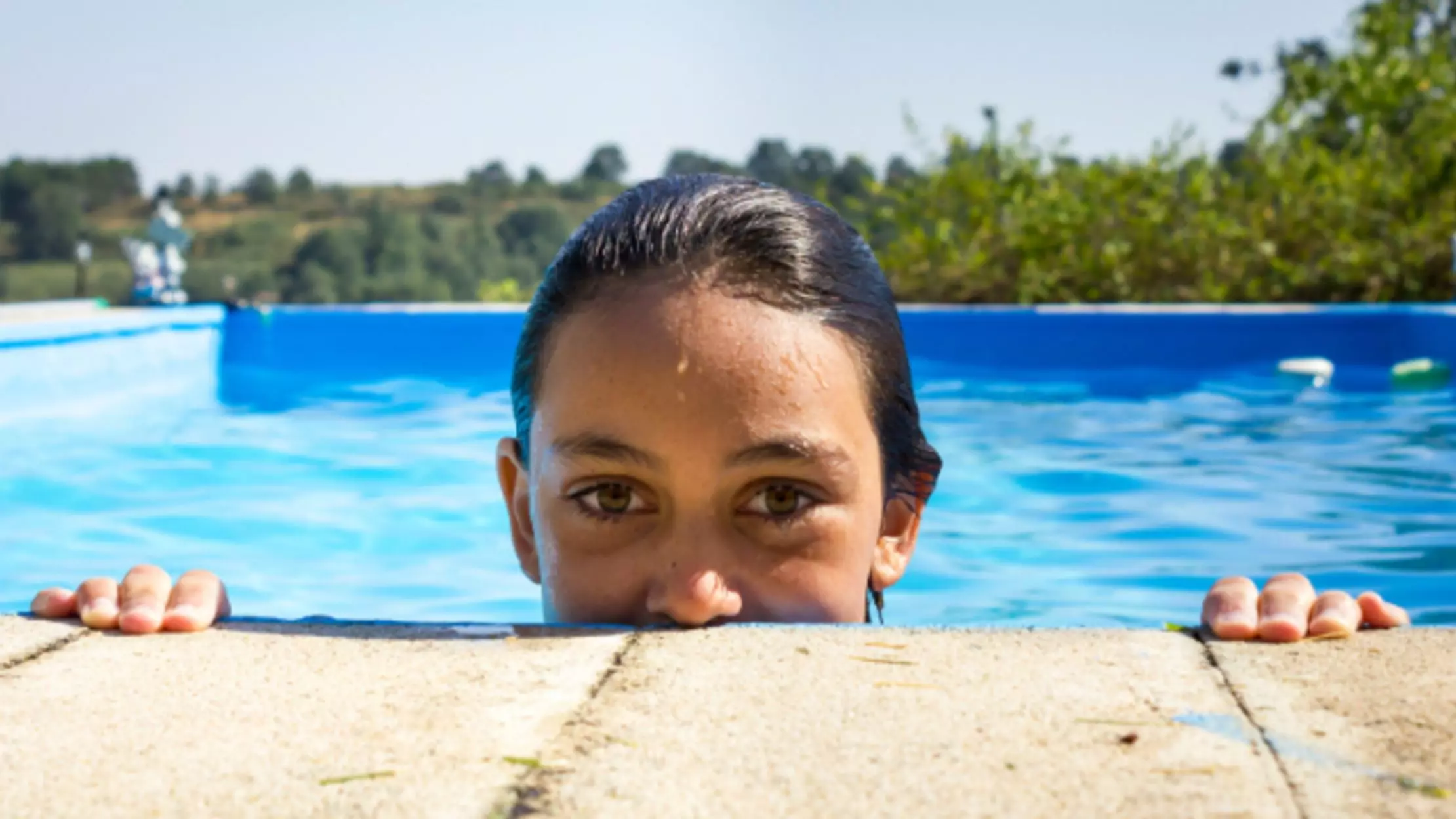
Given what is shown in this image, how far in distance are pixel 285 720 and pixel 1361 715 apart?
1048 millimetres

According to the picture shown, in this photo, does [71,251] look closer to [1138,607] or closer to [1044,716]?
[1138,607]

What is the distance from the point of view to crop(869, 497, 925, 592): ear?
2.53 meters

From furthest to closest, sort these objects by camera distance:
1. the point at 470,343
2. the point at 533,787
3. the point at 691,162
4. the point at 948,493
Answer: the point at 691,162, the point at 470,343, the point at 948,493, the point at 533,787

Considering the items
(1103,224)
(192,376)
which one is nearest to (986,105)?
(1103,224)

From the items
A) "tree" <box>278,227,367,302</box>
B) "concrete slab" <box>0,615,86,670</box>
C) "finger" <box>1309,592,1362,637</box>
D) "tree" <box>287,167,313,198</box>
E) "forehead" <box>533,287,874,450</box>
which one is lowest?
"tree" <box>278,227,367,302</box>

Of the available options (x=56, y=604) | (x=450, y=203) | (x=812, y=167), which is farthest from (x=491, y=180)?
(x=56, y=604)

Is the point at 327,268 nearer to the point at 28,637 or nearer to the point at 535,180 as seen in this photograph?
the point at 535,180

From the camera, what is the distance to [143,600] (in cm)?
189

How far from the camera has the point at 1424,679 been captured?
1.48 metres

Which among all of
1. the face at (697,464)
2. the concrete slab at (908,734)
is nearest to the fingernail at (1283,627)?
the concrete slab at (908,734)

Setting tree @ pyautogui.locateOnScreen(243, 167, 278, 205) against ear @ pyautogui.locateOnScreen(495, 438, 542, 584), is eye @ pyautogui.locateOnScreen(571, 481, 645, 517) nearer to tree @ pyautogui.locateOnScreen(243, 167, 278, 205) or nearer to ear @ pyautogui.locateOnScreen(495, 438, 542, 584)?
ear @ pyautogui.locateOnScreen(495, 438, 542, 584)

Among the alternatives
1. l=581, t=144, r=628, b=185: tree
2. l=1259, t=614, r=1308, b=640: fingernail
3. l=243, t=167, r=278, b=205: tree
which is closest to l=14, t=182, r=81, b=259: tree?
l=243, t=167, r=278, b=205: tree

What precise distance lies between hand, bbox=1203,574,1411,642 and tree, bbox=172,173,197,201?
24.2 m

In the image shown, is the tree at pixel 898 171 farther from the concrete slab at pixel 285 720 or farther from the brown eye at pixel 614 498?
the concrete slab at pixel 285 720
